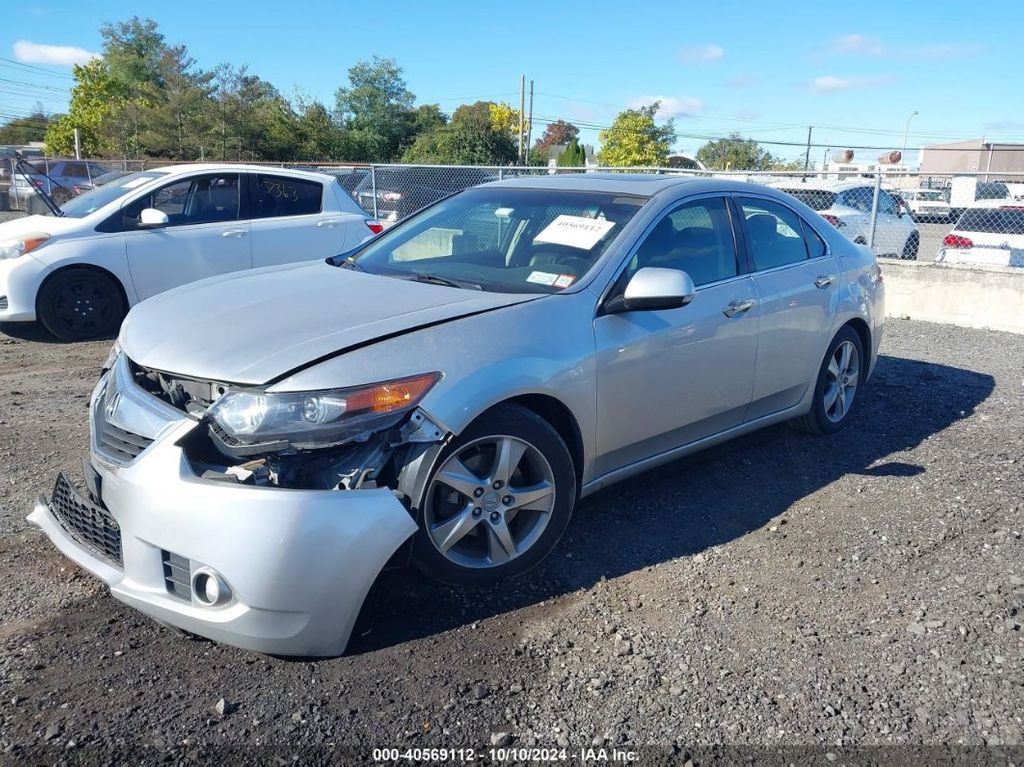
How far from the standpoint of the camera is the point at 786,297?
4.85 m

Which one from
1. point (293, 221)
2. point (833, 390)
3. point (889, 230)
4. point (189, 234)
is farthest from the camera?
point (889, 230)

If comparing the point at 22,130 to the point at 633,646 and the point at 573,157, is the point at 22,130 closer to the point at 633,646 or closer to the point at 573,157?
the point at 573,157

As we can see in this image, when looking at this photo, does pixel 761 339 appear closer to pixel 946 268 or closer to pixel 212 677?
pixel 212 677

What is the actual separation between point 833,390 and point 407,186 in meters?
10.2

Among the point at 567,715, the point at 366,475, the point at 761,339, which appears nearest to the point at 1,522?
the point at 366,475

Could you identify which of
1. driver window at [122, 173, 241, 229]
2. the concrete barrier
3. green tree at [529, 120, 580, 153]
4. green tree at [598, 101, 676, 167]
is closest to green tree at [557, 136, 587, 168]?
green tree at [598, 101, 676, 167]

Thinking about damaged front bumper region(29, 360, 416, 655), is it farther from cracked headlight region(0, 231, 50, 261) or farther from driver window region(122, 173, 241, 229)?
driver window region(122, 173, 241, 229)

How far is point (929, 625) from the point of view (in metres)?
3.40

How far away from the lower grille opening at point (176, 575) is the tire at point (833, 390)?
13.0 feet

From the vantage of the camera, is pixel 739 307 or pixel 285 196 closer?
pixel 739 307

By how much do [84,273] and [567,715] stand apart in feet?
22.9

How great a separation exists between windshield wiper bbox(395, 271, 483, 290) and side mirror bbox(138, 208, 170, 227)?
503 centimetres

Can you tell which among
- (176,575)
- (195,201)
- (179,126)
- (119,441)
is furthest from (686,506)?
(179,126)

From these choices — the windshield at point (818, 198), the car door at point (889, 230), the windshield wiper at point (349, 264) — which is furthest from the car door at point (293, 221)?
the car door at point (889, 230)
